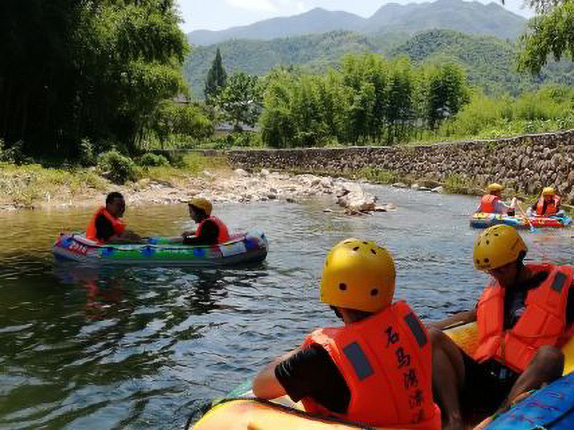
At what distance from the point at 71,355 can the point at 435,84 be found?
143 ft

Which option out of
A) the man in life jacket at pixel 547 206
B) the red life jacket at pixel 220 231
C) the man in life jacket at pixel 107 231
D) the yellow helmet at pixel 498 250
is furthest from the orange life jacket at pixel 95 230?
the man in life jacket at pixel 547 206

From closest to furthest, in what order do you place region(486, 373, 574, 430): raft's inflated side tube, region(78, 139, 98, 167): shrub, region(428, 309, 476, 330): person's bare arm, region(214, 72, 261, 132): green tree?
region(486, 373, 574, 430): raft's inflated side tube
region(428, 309, 476, 330): person's bare arm
region(78, 139, 98, 167): shrub
region(214, 72, 261, 132): green tree

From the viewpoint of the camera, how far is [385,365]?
2.95 m

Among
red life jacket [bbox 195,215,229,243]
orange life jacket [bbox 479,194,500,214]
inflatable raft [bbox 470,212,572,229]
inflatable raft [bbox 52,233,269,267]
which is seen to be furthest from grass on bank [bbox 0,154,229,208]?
inflatable raft [bbox 470,212,572,229]

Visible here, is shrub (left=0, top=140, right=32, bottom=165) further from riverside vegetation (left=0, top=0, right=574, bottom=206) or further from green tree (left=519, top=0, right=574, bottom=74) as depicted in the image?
green tree (left=519, top=0, right=574, bottom=74)

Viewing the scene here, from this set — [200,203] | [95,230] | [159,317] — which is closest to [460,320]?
[159,317]

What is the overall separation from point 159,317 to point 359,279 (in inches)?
198

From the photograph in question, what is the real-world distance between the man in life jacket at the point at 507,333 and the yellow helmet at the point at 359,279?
1.06 metres

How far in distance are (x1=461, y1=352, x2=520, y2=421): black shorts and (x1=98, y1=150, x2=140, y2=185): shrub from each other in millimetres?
19667

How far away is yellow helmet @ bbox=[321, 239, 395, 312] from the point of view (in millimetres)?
2980

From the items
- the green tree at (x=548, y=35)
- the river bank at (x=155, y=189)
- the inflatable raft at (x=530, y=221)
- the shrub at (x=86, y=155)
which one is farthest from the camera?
the shrub at (x=86, y=155)

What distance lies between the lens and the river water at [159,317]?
5.18m

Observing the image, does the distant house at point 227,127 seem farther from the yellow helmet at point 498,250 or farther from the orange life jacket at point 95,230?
the yellow helmet at point 498,250

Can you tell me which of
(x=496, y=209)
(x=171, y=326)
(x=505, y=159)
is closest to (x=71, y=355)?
(x=171, y=326)
